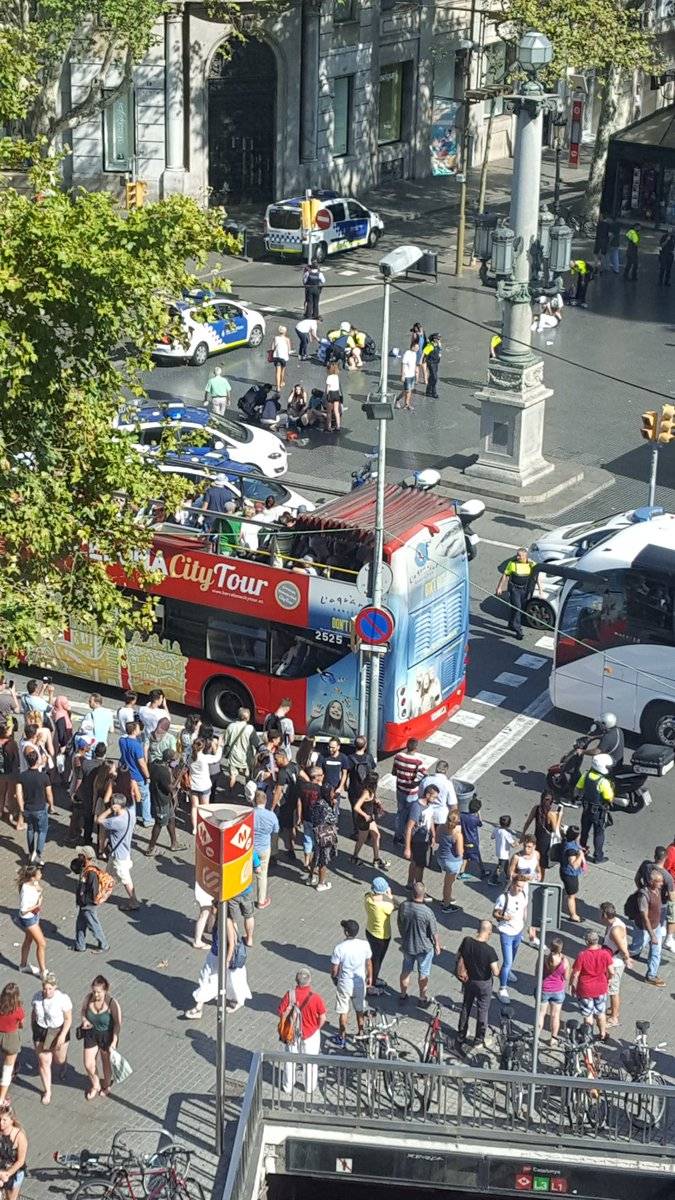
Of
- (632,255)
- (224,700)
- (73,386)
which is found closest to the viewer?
(73,386)

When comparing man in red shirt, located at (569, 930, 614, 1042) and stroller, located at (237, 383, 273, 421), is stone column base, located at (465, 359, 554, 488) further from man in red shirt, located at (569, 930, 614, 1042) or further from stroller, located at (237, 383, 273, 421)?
man in red shirt, located at (569, 930, 614, 1042)

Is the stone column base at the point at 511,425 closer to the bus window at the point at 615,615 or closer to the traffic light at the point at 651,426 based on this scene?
the traffic light at the point at 651,426

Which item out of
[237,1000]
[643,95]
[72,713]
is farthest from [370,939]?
[643,95]

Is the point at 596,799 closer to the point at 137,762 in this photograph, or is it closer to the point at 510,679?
the point at 510,679

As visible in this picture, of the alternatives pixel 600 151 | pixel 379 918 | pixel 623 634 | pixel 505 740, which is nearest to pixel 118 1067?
pixel 379 918

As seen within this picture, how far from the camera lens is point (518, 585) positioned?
27125 millimetres

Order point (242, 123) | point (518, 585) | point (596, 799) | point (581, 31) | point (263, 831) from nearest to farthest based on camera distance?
point (263, 831) < point (596, 799) < point (518, 585) < point (581, 31) < point (242, 123)

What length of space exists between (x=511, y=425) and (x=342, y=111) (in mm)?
24064

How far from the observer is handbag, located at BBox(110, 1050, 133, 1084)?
55.8 ft

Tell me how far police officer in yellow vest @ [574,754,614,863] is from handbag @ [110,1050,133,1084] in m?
6.60

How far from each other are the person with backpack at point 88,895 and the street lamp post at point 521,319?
15.0m

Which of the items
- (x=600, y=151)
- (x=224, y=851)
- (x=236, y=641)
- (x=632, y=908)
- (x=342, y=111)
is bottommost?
(x=632, y=908)

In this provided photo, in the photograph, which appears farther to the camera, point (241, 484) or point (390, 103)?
point (390, 103)

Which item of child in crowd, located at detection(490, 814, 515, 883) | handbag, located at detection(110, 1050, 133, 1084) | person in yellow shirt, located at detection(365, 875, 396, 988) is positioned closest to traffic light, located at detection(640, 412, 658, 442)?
child in crowd, located at detection(490, 814, 515, 883)
